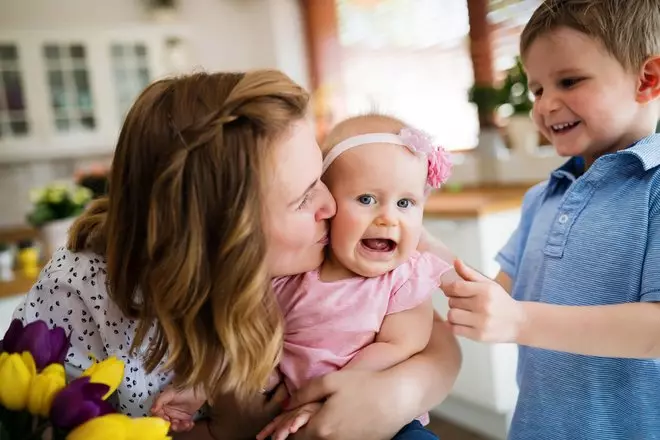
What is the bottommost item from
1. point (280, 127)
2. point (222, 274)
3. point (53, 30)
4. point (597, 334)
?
point (597, 334)

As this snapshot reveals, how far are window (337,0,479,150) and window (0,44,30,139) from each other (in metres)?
2.40

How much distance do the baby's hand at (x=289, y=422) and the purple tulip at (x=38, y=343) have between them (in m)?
0.35

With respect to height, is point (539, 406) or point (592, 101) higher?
point (592, 101)

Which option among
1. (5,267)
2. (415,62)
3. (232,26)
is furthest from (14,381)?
(232,26)

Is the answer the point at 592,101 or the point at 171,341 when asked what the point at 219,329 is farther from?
the point at 592,101

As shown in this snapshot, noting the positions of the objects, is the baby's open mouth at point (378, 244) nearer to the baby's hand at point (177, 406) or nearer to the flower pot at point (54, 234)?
the baby's hand at point (177, 406)

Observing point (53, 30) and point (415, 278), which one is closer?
point (415, 278)

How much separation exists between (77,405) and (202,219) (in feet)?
0.97

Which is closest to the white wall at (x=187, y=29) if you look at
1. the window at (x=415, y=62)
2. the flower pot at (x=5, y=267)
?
the window at (x=415, y=62)

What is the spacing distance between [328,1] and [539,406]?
155 inches

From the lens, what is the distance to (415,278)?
2.97ft

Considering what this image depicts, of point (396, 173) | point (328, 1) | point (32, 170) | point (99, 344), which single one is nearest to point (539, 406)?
point (396, 173)

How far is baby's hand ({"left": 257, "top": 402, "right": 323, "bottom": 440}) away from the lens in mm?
795

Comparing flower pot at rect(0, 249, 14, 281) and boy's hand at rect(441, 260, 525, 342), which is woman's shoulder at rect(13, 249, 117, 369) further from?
flower pot at rect(0, 249, 14, 281)
